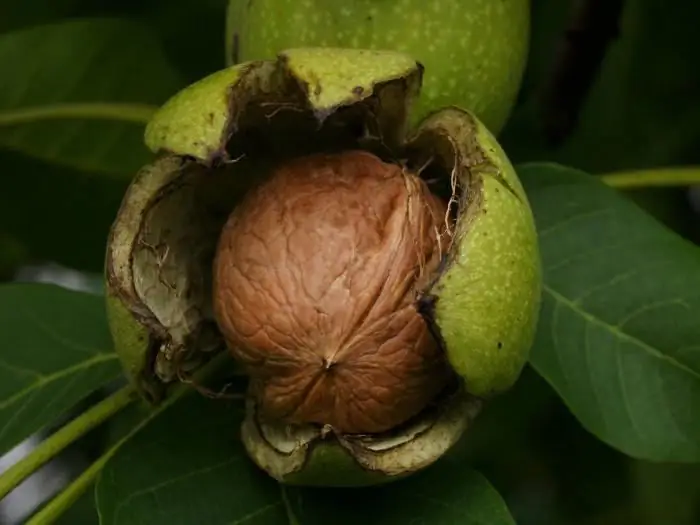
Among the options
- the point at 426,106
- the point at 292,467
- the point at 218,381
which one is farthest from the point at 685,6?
the point at 292,467

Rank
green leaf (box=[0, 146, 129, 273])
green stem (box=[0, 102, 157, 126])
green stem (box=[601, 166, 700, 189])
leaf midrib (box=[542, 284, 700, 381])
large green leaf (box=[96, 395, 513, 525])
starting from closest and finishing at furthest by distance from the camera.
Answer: large green leaf (box=[96, 395, 513, 525]), leaf midrib (box=[542, 284, 700, 381]), green stem (box=[601, 166, 700, 189]), green stem (box=[0, 102, 157, 126]), green leaf (box=[0, 146, 129, 273])

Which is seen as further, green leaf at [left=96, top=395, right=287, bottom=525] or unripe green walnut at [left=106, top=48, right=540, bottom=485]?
green leaf at [left=96, top=395, right=287, bottom=525]

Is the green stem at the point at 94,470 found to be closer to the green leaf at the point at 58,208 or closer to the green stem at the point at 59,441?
the green stem at the point at 59,441

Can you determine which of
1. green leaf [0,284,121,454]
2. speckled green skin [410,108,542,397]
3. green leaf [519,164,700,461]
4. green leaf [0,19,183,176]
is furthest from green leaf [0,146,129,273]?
speckled green skin [410,108,542,397]

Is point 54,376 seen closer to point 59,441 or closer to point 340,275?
point 59,441

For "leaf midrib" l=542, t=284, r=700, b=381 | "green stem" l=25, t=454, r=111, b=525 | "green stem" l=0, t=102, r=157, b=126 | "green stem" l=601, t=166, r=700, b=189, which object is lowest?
"green stem" l=25, t=454, r=111, b=525

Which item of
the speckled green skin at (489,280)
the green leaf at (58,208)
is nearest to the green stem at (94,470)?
the speckled green skin at (489,280)

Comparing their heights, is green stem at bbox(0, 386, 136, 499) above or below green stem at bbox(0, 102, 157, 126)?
below

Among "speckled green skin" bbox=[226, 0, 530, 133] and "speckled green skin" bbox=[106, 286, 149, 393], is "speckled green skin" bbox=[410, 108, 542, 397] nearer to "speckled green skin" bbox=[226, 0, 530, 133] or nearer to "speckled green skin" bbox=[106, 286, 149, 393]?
"speckled green skin" bbox=[226, 0, 530, 133]
